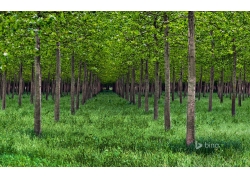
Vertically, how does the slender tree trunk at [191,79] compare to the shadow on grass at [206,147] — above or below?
above

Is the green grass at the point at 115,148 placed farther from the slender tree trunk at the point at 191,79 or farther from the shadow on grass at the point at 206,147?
the slender tree trunk at the point at 191,79

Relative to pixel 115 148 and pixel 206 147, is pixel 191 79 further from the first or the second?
pixel 115 148

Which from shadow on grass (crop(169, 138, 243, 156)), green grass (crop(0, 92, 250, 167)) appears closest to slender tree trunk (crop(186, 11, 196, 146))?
shadow on grass (crop(169, 138, 243, 156))

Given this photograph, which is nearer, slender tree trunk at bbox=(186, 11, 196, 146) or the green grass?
the green grass

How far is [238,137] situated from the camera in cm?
1228

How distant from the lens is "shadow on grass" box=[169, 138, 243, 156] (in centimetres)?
964

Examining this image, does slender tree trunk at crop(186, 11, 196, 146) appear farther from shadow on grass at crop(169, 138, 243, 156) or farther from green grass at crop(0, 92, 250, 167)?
green grass at crop(0, 92, 250, 167)

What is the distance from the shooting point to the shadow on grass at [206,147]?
964 cm

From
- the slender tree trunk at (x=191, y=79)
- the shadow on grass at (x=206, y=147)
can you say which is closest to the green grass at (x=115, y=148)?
the shadow on grass at (x=206, y=147)

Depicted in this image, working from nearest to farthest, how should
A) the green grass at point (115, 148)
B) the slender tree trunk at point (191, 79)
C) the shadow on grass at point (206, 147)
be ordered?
1. the green grass at point (115, 148)
2. the shadow on grass at point (206, 147)
3. the slender tree trunk at point (191, 79)

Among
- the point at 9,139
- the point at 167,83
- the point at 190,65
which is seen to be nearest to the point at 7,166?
the point at 9,139

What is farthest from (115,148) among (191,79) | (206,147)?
(191,79)

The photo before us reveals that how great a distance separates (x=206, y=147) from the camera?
9891mm

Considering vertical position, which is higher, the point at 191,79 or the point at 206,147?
the point at 191,79
